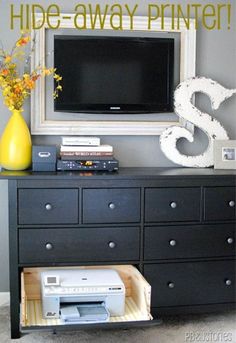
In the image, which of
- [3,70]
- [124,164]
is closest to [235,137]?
[124,164]

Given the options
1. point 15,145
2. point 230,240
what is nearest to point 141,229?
point 230,240

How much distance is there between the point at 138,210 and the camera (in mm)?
2691

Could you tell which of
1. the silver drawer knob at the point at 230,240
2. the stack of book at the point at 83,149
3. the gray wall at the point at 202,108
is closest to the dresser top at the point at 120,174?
the stack of book at the point at 83,149

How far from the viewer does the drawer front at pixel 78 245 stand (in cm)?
263

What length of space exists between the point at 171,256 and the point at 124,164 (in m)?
0.69

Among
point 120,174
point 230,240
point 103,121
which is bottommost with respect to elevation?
point 230,240

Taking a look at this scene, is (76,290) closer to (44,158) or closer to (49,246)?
(49,246)

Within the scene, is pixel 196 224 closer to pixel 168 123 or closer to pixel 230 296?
pixel 230 296

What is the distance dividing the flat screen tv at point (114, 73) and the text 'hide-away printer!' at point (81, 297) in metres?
1.01

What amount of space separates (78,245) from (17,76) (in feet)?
3.48

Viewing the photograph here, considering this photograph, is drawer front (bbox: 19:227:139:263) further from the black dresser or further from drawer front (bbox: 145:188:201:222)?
drawer front (bbox: 145:188:201:222)

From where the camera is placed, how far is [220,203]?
278 centimetres

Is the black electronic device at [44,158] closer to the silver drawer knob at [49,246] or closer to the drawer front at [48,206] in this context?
the drawer front at [48,206]

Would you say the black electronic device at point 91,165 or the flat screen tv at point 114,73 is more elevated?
the flat screen tv at point 114,73
